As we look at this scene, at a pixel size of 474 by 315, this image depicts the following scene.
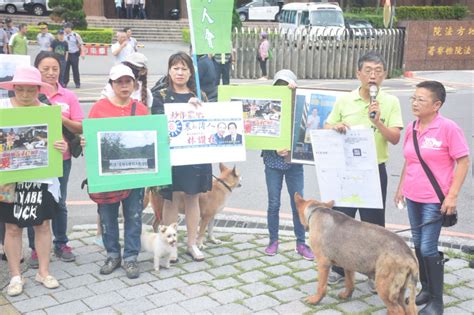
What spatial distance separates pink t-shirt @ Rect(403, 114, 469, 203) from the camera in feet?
13.6

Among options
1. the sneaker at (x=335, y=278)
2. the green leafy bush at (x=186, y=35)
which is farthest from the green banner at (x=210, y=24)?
the green leafy bush at (x=186, y=35)

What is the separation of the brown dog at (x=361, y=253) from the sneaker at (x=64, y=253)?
7.45 ft

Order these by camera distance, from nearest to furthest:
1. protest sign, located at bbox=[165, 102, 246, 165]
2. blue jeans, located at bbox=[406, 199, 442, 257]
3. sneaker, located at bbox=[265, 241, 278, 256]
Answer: blue jeans, located at bbox=[406, 199, 442, 257], protest sign, located at bbox=[165, 102, 246, 165], sneaker, located at bbox=[265, 241, 278, 256]

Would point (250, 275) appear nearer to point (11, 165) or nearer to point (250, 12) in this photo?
point (11, 165)

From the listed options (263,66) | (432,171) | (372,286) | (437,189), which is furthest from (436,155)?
(263,66)

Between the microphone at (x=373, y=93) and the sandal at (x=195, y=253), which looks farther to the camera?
the sandal at (x=195, y=253)

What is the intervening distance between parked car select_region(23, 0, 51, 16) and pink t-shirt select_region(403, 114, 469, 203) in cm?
3609

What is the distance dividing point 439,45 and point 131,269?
21229 millimetres

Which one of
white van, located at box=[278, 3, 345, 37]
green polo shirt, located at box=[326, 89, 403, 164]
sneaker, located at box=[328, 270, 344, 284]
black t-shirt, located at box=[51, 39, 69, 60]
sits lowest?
sneaker, located at box=[328, 270, 344, 284]

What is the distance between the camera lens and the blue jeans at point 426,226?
4273mm

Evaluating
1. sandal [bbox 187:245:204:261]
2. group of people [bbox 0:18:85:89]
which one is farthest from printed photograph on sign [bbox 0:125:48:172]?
group of people [bbox 0:18:85:89]

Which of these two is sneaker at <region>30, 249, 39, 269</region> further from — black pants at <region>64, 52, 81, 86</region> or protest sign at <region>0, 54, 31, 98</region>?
black pants at <region>64, 52, 81, 86</region>

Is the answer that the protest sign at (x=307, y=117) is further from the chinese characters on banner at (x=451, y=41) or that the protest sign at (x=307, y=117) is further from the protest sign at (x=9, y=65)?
the chinese characters on banner at (x=451, y=41)

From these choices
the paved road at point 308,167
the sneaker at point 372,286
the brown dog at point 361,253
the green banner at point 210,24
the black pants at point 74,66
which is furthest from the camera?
the black pants at point 74,66
